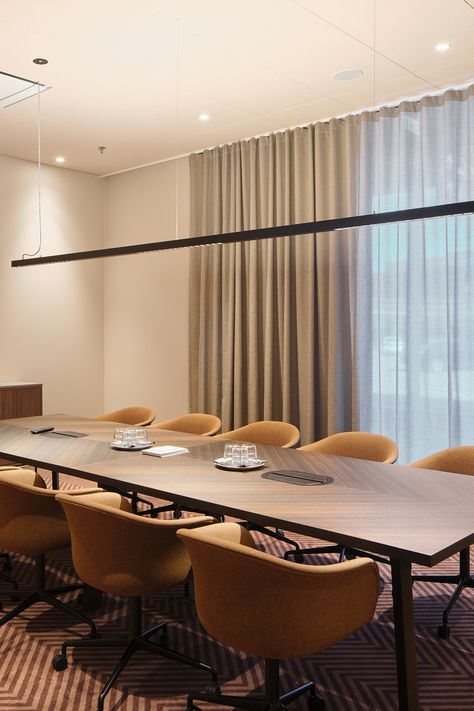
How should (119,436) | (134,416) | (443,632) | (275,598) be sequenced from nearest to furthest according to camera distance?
1. (275,598)
2. (443,632)
3. (119,436)
4. (134,416)

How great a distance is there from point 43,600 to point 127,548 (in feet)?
3.26

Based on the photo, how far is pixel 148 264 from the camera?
7.61 m

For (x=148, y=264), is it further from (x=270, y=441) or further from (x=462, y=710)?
(x=462, y=710)

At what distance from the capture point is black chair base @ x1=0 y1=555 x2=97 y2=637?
314cm

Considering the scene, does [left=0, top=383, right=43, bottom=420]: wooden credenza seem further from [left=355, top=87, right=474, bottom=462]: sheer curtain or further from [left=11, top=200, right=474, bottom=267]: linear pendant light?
[left=355, top=87, right=474, bottom=462]: sheer curtain

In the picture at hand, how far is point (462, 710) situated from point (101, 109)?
490 cm

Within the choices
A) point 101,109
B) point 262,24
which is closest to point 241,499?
point 262,24

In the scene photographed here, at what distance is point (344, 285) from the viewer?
588 cm

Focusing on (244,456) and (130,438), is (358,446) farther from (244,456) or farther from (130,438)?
(130,438)

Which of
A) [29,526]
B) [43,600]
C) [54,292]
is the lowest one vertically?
[43,600]

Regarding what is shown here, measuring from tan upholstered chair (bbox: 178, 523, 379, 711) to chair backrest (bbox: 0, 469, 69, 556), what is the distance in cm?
107

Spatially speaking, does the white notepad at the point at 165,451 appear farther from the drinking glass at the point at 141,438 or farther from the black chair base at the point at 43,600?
the black chair base at the point at 43,600

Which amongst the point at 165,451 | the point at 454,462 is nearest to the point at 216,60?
the point at 165,451

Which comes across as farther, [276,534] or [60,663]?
[276,534]
